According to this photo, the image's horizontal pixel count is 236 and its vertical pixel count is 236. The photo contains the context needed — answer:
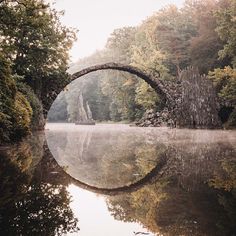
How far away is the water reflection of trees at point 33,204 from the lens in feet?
9.74

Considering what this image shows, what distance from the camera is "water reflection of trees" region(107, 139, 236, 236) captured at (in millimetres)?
2934

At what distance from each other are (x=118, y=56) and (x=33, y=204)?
59.4m

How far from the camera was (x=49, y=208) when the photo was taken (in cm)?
365

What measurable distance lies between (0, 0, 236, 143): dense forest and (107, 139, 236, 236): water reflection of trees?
662 centimetres

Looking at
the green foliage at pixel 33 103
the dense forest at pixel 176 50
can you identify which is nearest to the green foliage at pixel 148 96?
the dense forest at pixel 176 50

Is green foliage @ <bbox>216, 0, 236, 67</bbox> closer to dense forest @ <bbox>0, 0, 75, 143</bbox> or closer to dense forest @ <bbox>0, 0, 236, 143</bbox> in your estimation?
dense forest @ <bbox>0, 0, 236, 143</bbox>

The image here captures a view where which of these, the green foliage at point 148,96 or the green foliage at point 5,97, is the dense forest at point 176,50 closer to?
the green foliage at point 148,96

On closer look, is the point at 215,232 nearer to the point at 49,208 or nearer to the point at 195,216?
the point at 195,216

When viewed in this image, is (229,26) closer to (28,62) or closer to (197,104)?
(197,104)

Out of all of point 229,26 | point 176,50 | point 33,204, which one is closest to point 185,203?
point 33,204

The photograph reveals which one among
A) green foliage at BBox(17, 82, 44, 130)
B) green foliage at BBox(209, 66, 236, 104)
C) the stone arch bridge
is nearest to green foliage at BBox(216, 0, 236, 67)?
green foliage at BBox(209, 66, 236, 104)

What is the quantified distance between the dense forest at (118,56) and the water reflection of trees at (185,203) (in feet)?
21.7

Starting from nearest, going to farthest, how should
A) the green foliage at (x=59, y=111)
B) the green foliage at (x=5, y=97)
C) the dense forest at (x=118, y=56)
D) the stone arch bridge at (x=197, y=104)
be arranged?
the green foliage at (x=5, y=97)
the dense forest at (x=118, y=56)
the stone arch bridge at (x=197, y=104)
the green foliage at (x=59, y=111)

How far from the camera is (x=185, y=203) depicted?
3.68 meters
